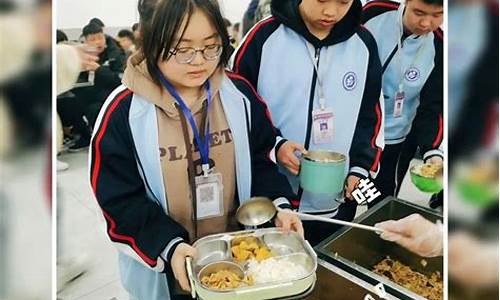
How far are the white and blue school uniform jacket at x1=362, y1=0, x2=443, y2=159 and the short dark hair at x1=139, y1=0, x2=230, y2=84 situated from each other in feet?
1.00

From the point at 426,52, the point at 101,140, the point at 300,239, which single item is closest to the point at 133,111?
the point at 101,140

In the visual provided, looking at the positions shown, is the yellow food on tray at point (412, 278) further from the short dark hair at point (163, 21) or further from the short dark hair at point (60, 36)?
the short dark hair at point (60, 36)

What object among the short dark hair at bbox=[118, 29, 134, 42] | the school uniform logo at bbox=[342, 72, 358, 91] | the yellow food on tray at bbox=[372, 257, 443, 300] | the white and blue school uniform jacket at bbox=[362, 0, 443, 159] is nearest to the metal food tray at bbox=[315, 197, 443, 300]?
the yellow food on tray at bbox=[372, 257, 443, 300]

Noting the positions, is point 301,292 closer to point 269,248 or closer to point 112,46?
point 269,248

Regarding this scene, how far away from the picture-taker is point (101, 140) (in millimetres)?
822

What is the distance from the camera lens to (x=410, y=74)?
979 millimetres

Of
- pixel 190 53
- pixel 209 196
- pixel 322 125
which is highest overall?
pixel 190 53

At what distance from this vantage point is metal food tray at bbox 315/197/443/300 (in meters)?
0.95

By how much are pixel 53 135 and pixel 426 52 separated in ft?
2.06

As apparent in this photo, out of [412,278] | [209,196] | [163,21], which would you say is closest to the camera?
[163,21]

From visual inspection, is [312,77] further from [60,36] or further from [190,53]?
[60,36]

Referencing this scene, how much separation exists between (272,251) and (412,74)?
1.32ft

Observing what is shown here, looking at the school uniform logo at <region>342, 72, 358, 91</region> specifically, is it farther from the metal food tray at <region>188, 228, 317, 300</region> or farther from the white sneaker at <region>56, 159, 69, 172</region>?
the white sneaker at <region>56, 159, 69, 172</region>

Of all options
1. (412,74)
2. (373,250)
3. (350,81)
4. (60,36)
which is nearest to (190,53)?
(60,36)
